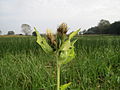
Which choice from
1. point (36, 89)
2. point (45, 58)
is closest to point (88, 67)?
point (36, 89)

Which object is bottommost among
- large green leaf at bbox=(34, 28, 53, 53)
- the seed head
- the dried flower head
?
large green leaf at bbox=(34, 28, 53, 53)

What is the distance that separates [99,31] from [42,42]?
3716 cm

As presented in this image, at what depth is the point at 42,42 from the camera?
0.49 metres

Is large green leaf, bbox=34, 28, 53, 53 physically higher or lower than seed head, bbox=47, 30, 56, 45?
lower

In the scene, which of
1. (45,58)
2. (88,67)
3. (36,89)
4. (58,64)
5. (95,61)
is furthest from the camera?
(45,58)

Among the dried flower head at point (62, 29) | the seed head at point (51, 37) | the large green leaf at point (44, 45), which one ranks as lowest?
the large green leaf at point (44, 45)

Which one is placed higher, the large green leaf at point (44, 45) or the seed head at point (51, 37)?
the seed head at point (51, 37)

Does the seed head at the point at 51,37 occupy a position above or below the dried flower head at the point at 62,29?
below

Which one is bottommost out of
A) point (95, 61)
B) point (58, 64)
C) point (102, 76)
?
point (102, 76)

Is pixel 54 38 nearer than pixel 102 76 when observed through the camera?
Yes

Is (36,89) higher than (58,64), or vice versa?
(58,64)

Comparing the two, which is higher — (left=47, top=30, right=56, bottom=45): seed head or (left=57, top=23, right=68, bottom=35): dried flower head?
(left=57, top=23, right=68, bottom=35): dried flower head

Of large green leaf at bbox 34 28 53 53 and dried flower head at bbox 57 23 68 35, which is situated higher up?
dried flower head at bbox 57 23 68 35

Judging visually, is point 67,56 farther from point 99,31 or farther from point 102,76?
point 99,31
